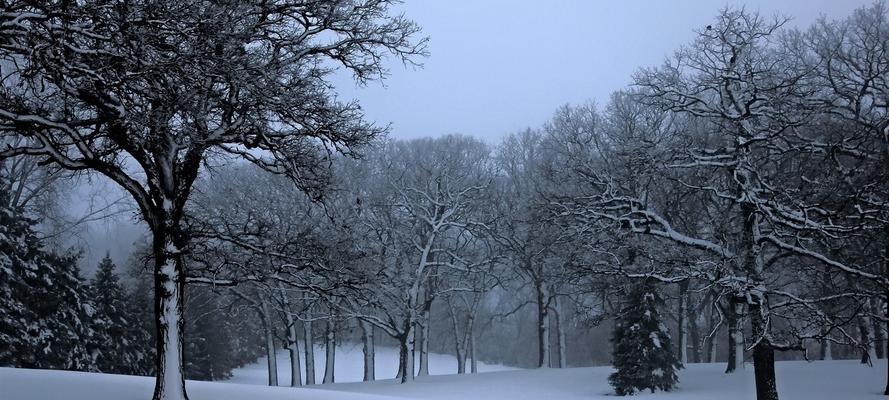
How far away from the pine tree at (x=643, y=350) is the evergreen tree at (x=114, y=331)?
69.2 feet

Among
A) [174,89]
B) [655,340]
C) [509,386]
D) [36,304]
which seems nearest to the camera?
[174,89]

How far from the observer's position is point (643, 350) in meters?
24.2

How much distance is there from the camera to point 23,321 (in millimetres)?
22594

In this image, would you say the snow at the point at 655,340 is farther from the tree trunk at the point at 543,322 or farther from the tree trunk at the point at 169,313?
the tree trunk at the point at 169,313

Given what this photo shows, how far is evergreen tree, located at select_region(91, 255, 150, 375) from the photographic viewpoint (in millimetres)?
27541

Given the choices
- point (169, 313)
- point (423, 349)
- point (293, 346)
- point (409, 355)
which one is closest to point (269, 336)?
point (293, 346)

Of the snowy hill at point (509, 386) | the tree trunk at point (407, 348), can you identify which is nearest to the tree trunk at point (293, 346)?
the snowy hill at point (509, 386)

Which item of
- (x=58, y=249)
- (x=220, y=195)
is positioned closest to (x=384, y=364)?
(x=220, y=195)

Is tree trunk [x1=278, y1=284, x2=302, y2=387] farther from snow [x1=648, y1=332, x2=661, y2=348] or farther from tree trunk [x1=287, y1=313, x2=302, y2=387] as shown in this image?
snow [x1=648, y1=332, x2=661, y2=348]

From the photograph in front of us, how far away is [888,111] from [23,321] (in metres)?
28.0

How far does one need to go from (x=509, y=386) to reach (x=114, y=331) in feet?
58.5

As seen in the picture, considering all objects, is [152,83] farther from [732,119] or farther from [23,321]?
[23,321]

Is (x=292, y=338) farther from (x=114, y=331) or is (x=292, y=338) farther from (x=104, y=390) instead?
(x=104, y=390)

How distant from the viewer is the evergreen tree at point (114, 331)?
27541 mm
